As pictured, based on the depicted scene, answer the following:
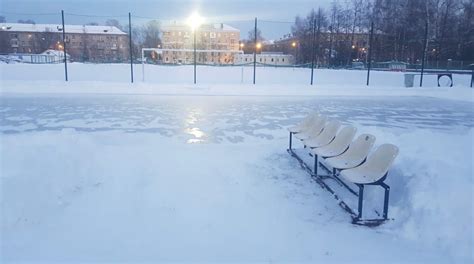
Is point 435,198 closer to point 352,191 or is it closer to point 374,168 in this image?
point 374,168

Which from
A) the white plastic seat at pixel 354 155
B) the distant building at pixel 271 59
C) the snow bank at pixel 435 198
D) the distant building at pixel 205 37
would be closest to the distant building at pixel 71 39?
the distant building at pixel 205 37

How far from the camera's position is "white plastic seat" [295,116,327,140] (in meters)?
6.95

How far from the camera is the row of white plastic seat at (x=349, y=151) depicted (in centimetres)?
436

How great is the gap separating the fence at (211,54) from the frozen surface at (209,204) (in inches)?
655

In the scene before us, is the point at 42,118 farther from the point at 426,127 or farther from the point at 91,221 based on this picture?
the point at 426,127

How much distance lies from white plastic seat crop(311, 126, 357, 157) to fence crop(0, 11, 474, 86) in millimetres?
17310

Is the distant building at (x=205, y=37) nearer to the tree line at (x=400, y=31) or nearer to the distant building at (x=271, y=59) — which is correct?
the distant building at (x=271, y=59)

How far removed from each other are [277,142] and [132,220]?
470 centimetres

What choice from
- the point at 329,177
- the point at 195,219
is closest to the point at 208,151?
the point at 329,177

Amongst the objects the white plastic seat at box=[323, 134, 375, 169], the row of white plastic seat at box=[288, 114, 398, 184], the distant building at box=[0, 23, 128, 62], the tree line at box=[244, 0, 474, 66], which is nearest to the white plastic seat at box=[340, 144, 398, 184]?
the row of white plastic seat at box=[288, 114, 398, 184]

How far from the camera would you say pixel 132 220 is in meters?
4.32

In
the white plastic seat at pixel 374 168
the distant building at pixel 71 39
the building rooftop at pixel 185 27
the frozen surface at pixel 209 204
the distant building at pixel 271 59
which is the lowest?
the frozen surface at pixel 209 204

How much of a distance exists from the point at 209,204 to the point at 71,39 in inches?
4138

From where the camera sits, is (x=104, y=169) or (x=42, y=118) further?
(x=42, y=118)
